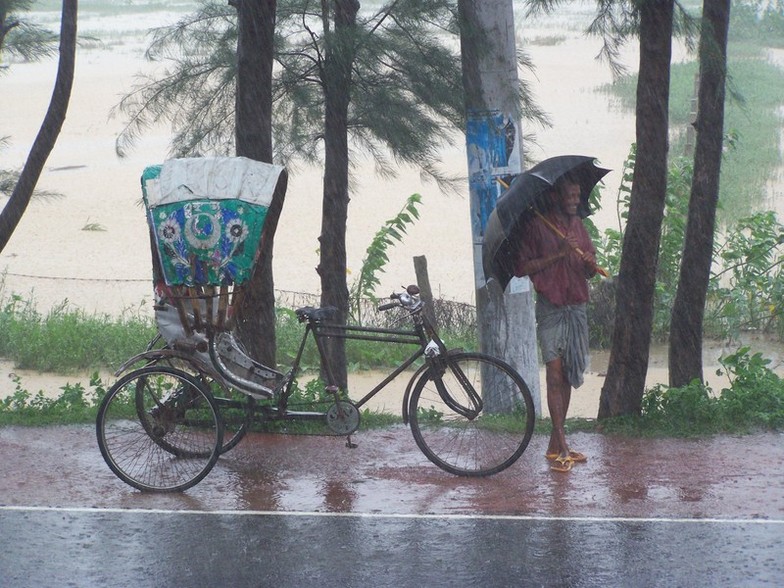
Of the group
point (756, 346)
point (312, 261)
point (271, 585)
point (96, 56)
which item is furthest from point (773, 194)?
point (96, 56)

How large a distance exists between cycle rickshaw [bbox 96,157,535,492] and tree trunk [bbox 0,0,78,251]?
3.66m

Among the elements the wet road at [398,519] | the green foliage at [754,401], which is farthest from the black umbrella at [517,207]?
the green foliage at [754,401]

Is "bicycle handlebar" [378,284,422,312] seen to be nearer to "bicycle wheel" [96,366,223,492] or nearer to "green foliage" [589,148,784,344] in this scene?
"bicycle wheel" [96,366,223,492]

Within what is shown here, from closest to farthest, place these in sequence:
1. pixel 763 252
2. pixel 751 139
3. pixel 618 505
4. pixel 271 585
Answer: pixel 271 585, pixel 618 505, pixel 763 252, pixel 751 139

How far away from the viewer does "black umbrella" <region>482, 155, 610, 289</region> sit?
285 inches

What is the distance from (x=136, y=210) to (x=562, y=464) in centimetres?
2725

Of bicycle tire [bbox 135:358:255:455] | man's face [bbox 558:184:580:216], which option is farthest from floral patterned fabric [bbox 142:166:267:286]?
man's face [bbox 558:184:580:216]

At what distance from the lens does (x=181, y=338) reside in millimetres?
7434

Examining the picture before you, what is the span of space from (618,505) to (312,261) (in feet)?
67.4

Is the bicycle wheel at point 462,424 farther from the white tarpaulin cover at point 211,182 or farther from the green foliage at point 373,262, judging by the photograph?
the green foliage at point 373,262

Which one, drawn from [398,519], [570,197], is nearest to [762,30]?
[570,197]

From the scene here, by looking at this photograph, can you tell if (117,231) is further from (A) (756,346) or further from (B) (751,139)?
(B) (751,139)

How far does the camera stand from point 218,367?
737 cm

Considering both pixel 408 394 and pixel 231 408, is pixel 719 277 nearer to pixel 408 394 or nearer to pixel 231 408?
pixel 408 394
